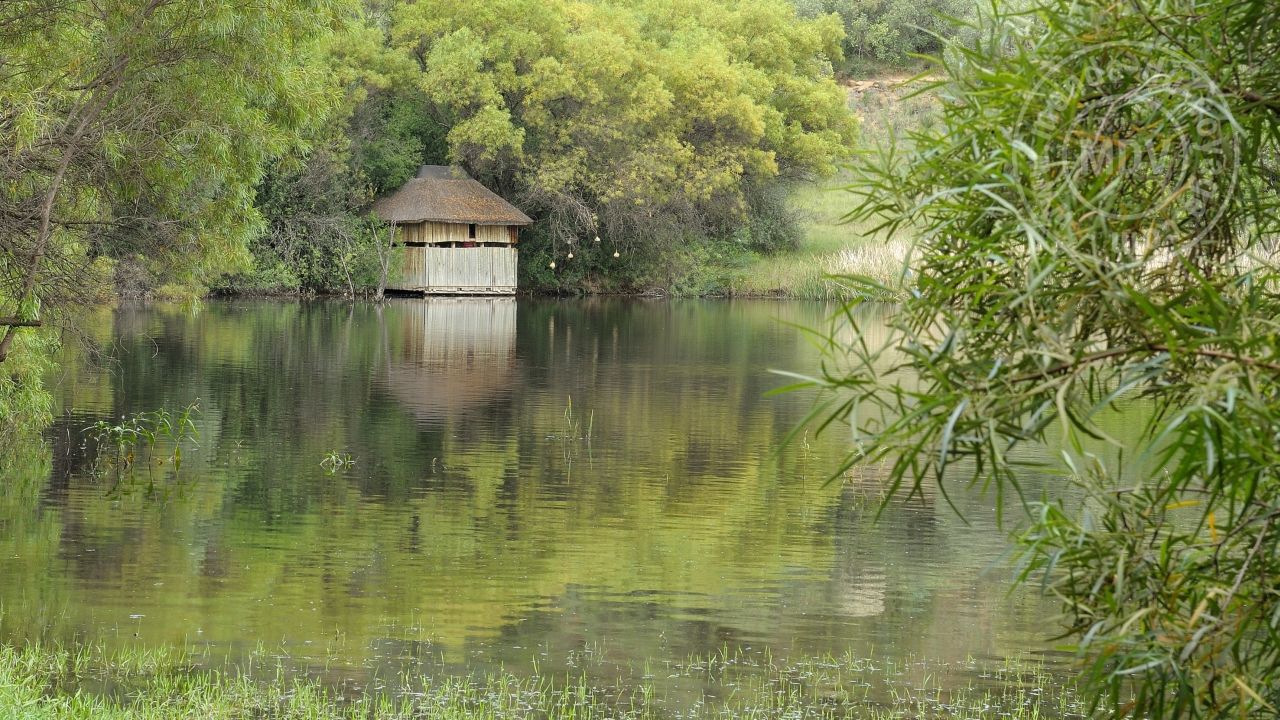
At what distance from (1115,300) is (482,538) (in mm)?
11938

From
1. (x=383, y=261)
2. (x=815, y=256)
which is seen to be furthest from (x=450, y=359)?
(x=815, y=256)

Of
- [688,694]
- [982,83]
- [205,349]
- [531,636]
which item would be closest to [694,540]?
[531,636]

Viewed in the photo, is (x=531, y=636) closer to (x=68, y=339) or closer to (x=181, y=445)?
(x=181, y=445)

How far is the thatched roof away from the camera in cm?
5491

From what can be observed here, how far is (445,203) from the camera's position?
55094 mm

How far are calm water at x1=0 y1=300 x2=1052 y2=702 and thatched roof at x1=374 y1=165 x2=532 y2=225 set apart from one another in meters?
26.4

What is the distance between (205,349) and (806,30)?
38.2 m

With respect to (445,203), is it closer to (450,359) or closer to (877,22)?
(450,359)

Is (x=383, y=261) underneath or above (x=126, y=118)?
underneath

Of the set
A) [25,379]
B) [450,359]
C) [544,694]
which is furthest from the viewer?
[450,359]

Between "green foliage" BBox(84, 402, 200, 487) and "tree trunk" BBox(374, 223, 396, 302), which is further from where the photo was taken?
"tree trunk" BBox(374, 223, 396, 302)

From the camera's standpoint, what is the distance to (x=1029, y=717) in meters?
9.56

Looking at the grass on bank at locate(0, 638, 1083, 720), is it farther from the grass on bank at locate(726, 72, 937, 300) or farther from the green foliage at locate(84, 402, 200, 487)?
the grass on bank at locate(726, 72, 937, 300)

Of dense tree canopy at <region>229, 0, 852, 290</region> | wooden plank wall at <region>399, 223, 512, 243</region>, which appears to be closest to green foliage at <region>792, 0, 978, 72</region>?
dense tree canopy at <region>229, 0, 852, 290</region>
